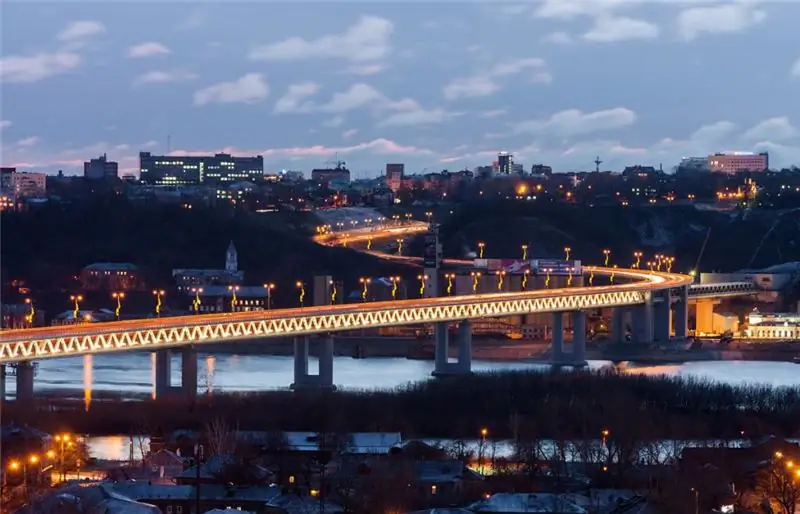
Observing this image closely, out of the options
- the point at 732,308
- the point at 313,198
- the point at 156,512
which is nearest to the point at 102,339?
the point at 156,512

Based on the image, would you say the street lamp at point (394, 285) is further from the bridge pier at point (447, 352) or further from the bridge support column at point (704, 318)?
the bridge pier at point (447, 352)

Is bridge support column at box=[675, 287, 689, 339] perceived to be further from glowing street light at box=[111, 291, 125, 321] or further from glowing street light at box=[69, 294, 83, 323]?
glowing street light at box=[69, 294, 83, 323]

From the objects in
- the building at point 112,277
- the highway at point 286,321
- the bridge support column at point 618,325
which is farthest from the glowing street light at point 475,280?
the building at point 112,277

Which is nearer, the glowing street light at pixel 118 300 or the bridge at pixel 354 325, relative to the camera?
the bridge at pixel 354 325

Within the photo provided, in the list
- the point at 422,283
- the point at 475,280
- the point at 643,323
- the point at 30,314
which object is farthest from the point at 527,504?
the point at 422,283

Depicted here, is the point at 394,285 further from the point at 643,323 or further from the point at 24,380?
the point at 24,380
